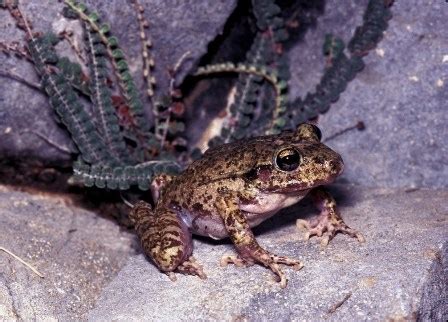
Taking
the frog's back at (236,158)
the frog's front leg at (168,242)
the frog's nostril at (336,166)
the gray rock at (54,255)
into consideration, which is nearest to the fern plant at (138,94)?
the gray rock at (54,255)

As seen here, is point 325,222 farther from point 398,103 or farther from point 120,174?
point 120,174

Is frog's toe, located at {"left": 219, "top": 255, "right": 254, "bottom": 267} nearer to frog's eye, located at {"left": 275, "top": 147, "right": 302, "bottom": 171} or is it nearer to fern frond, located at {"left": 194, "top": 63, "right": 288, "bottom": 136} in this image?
frog's eye, located at {"left": 275, "top": 147, "right": 302, "bottom": 171}

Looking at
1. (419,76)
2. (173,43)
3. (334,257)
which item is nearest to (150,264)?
(334,257)

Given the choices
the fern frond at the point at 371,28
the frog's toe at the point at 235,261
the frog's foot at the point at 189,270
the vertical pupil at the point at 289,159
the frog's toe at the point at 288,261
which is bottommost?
the frog's foot at the point at 189,270

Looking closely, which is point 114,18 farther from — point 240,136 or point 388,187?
point 388,187

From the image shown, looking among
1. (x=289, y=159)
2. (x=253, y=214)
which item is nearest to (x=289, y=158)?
(x=289, y=159)

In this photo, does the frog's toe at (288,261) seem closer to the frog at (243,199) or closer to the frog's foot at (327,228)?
the frog at (243,199)
